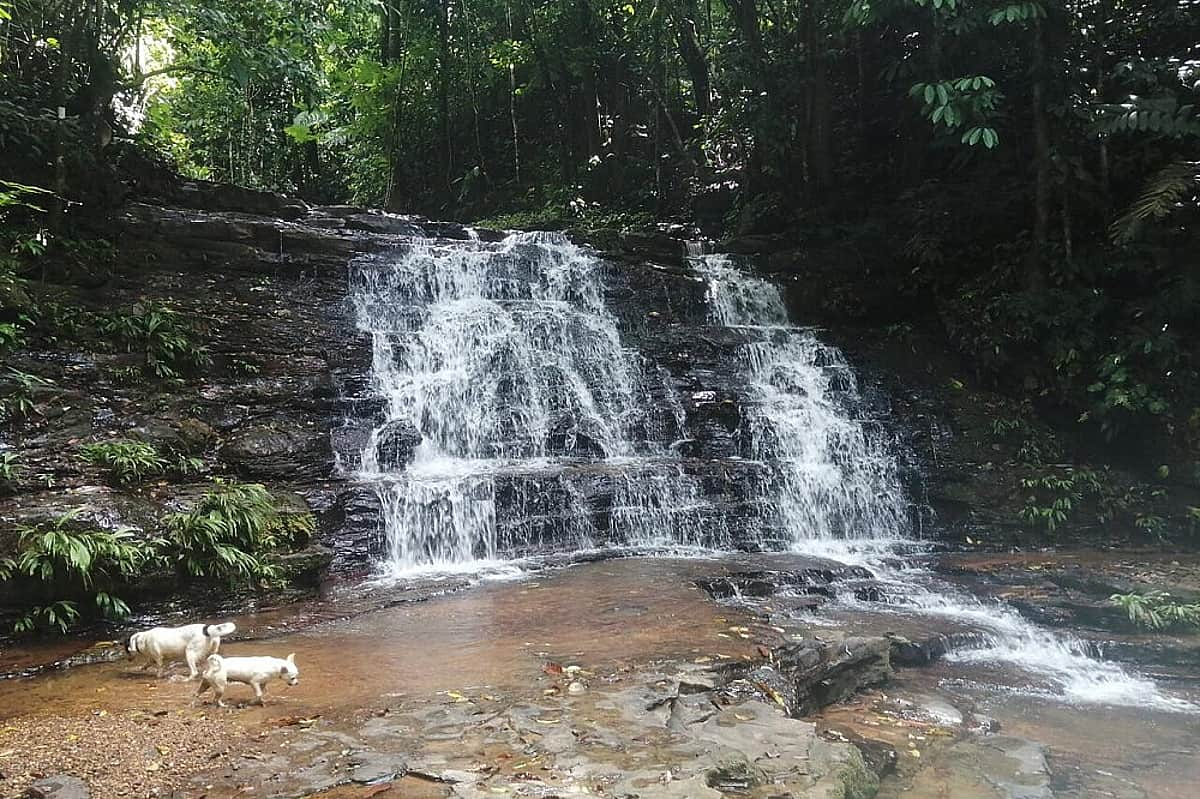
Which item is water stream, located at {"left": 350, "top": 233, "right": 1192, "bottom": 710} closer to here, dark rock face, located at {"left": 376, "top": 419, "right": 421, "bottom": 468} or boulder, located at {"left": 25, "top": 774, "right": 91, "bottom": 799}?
dark rock face, located at {"left": 376, "top": 419, "right": 421, "bottom": 468}

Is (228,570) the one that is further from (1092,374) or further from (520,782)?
(1092,374)

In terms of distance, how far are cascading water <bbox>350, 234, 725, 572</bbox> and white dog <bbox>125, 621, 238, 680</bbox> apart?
129 inches

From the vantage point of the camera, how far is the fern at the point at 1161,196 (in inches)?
348

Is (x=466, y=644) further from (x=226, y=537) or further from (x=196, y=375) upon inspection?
(x=196, y=375)

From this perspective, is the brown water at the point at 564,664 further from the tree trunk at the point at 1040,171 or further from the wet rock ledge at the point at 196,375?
the tree trunk at the point at 1040,171

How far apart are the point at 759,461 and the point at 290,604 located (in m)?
5.91

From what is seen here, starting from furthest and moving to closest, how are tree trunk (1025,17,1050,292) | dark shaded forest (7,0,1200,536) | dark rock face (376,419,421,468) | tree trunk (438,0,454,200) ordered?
1. tree trunk (438,0,454,200)
2. tree trunk (1025,17,1050,292)
3. dark shaded forest (7,0,1200,536)
4. dark rock face (376,419,421,468)

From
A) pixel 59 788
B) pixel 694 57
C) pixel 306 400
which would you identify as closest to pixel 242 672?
pixel 59 788

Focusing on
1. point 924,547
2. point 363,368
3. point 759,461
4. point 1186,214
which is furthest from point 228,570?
point 1186,214

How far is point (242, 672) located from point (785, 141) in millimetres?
13697

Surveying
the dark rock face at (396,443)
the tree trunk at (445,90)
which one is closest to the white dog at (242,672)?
the dark rock face at (396,443)

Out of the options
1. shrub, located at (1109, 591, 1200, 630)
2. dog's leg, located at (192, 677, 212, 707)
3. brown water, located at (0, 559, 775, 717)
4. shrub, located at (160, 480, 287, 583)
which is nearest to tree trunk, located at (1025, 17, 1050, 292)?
shrub, located at (1109, 591, 1200, 630)

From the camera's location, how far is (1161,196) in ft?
29.4

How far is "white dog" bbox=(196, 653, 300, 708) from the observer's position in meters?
4.05
